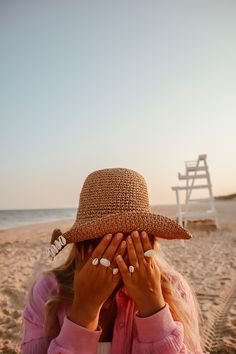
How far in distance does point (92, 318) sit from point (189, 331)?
52 centimetres

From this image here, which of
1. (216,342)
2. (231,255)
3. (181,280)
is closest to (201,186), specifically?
(231,255)

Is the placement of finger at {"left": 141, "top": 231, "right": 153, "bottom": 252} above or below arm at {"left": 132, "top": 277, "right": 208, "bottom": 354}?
A: above

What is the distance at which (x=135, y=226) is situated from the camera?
4.28 feet

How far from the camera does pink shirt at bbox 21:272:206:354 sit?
4.20 feet

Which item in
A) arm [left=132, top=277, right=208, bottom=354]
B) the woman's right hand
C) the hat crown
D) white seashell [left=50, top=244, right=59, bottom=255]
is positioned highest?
the hat crown

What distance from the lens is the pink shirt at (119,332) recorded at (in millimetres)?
1281

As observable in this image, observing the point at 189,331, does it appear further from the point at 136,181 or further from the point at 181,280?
the point at 136,181

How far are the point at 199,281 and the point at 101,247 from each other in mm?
4271

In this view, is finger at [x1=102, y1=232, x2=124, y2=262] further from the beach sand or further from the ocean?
the ocean

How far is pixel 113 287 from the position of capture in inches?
50.4

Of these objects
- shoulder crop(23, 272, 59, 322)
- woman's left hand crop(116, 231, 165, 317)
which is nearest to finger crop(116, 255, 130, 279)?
woman's left hand crop(116, 231, 165, 317)

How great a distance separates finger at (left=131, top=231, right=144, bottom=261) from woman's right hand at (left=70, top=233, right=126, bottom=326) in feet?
0.15

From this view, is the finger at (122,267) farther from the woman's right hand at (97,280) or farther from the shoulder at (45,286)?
the shoulder at (45,286)

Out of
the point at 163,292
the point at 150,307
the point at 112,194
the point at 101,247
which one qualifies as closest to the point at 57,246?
the point at 101,247
